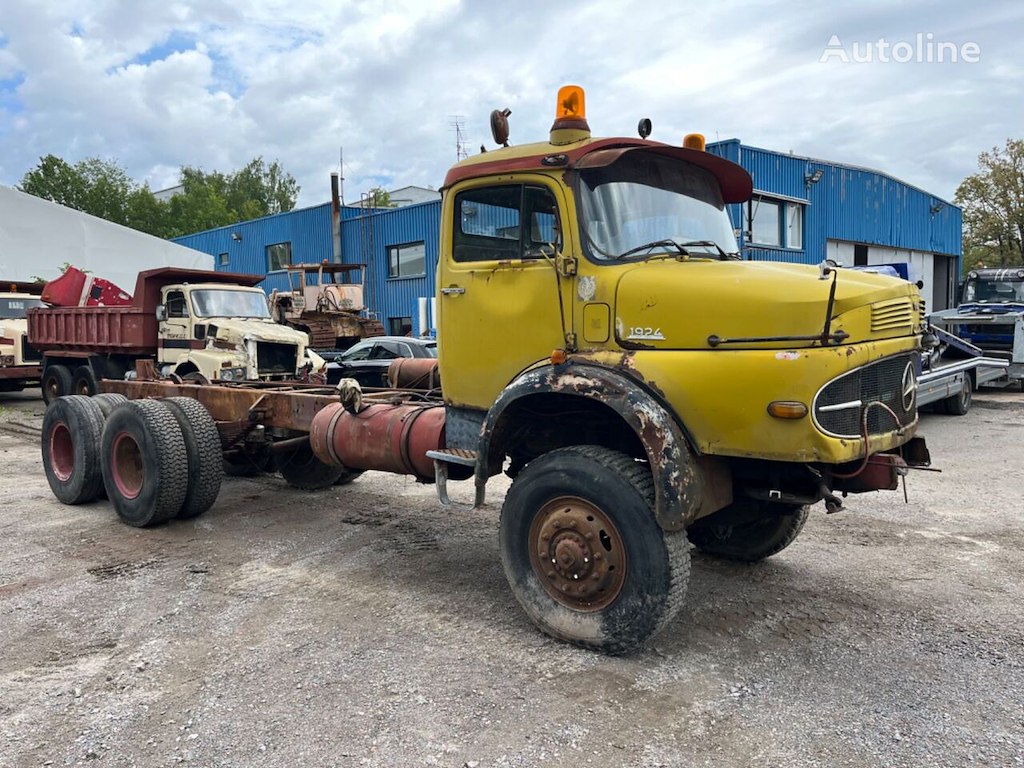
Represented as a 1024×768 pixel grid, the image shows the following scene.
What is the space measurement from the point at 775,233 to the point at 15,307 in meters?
17.6

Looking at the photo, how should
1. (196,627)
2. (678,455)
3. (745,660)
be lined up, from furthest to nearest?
(196,627) → (745,660) → (678,455)

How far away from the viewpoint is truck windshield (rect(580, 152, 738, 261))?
13.5ft

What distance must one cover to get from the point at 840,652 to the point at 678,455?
4.61ft

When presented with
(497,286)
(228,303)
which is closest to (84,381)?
(228,303)

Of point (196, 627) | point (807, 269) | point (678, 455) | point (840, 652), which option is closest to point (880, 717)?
point (840, 652)

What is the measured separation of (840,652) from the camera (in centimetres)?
393

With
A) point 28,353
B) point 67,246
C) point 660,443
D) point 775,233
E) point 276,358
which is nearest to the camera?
point 660,443

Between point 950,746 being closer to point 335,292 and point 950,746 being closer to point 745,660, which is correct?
point 745,660

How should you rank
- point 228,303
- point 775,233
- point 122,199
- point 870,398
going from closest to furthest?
point 870,398 < point 228,303 < point 775,233 < point 122,199

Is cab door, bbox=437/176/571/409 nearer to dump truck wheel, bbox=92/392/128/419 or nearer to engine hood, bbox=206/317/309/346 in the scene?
dump truck wheel, bbox=92/392/128/419

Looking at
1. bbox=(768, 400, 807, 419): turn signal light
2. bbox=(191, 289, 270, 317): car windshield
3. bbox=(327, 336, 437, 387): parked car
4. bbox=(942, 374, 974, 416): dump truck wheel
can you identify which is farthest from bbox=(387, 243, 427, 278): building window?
bbox=(768, 400, 807, 419): turn signal light

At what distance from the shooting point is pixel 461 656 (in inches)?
154

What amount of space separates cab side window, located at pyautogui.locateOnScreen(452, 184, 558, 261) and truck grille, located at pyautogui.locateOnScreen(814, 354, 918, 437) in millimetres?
1625

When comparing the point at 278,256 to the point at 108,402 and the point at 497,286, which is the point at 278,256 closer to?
the point at 108,402
